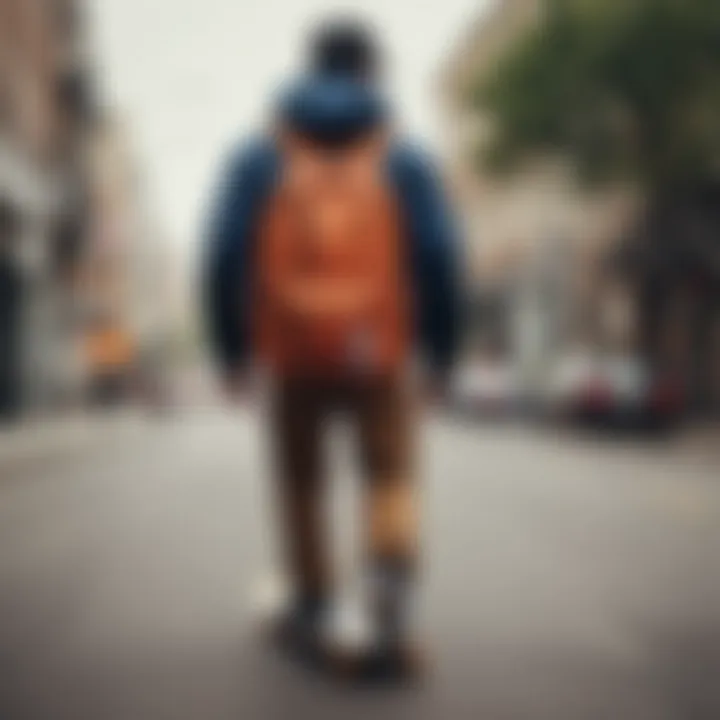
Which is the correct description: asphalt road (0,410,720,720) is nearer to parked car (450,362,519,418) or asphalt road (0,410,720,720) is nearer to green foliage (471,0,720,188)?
green foliage (471,0,720,188)

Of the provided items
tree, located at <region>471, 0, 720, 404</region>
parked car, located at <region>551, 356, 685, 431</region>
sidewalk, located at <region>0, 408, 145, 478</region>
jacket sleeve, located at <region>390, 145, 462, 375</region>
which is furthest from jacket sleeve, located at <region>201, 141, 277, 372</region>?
parked car, located at <region>551, 356, 685, 431</region>

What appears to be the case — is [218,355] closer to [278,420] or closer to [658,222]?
[278,420]

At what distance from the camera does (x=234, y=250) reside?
3.27 metres

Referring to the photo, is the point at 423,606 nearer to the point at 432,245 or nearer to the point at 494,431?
the point at 432,245

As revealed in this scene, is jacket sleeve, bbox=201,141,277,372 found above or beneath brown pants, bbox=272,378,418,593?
above

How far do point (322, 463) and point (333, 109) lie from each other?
759 millimetres

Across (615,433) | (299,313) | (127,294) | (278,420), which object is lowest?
(127,294)

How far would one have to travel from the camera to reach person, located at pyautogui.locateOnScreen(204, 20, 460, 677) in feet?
10.4

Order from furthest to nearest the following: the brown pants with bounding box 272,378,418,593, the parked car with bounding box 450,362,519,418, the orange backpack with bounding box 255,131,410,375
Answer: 1. the parked car with bounding box 450,362,519,418
2. the brown pants with bounding box 272,378,418,593
3. the orange backpack with bounding box 255,131,410,375

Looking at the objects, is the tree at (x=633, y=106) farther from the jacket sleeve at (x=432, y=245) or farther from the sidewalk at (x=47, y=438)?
the jacket sleeve at (x=432, y=245)

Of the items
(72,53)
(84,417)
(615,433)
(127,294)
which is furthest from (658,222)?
(127,294)

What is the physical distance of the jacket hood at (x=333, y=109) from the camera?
10.5 feet

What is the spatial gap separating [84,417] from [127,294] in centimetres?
3375

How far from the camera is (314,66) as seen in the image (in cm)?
326
